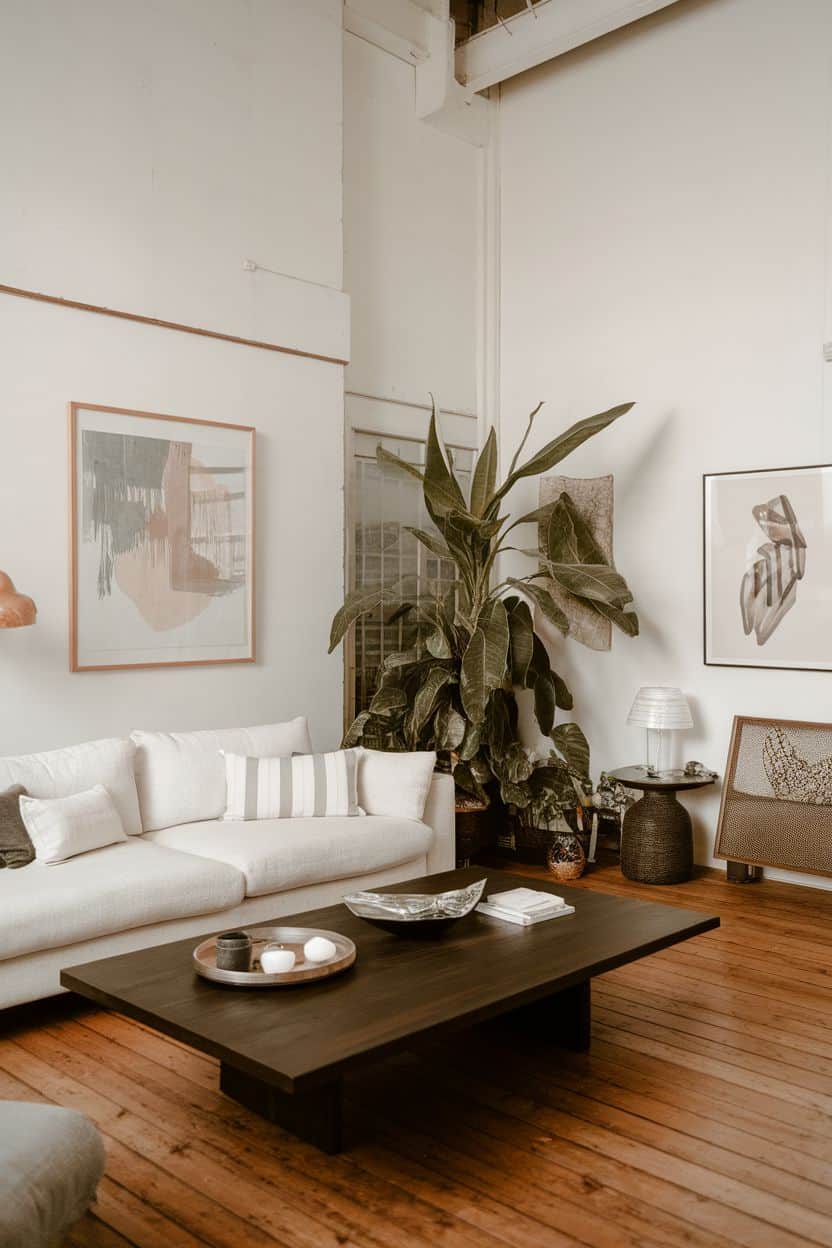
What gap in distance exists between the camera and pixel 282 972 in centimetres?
259

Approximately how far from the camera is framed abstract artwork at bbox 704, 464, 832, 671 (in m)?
4.93

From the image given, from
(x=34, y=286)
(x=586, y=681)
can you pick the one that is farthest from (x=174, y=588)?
(x=586, y=681)

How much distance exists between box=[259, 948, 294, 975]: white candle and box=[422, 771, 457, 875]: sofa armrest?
1.90 metres

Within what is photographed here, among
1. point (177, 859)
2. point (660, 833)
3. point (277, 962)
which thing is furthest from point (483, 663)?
point (277, 962)

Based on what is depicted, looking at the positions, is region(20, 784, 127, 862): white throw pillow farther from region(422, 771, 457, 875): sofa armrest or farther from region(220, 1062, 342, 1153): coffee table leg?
region(422, 771, 457, 875): sofa armrest

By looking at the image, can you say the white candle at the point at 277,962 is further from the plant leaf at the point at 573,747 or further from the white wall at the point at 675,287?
the white wall at the point at 675,287

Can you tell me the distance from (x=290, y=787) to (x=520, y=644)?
147 cm

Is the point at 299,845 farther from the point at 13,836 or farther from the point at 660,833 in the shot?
the point at 660,833

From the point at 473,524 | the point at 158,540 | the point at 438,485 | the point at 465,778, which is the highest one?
the point at 438,485

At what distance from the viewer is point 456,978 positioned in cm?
263

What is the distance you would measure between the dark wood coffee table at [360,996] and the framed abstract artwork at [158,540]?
72.1 inches

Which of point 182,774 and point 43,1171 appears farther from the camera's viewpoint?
point 182,774

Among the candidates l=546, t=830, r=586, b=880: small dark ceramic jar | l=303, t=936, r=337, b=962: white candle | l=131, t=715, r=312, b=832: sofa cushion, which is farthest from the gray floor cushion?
l=546, t=830, r=586, b=880: small dark ceramic jar

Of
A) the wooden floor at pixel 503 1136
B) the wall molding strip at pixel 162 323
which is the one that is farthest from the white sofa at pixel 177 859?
the wall molding strip at pixel 162 323
